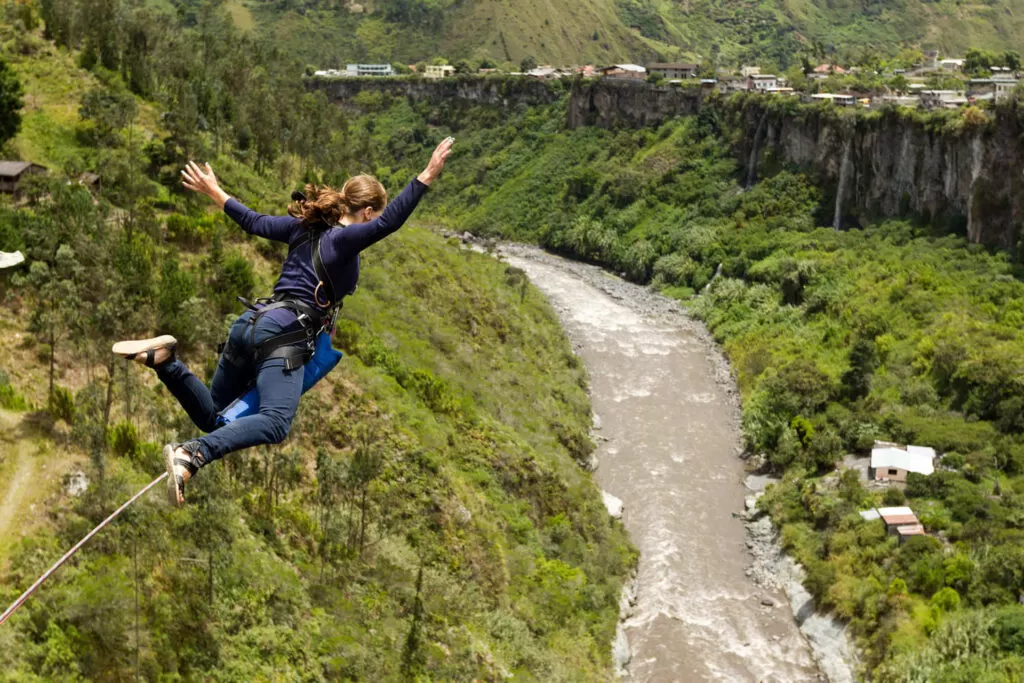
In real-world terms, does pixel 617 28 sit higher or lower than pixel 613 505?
higher

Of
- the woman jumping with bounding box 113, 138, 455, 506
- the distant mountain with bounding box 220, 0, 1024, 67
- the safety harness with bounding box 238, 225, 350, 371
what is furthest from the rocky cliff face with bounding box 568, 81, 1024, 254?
the distant mountain with bounding box 220, 0, 1024, 67

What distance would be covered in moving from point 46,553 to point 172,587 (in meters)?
2.09

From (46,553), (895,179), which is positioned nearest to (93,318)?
(46,553)

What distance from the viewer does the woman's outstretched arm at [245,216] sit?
288 inches

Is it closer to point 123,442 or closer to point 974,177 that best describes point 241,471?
point 123,442

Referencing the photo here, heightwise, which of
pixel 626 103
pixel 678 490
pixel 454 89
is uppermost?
pixel 626 103

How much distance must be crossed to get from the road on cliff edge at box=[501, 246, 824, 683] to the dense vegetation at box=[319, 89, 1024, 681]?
162cm

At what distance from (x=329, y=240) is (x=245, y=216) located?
802mm

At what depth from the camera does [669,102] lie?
84562mm

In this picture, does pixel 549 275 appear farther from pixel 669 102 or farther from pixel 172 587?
pixel 172 587

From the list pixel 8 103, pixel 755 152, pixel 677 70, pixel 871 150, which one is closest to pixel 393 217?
pixel 8 103

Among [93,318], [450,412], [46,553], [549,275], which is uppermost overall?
[93,318]

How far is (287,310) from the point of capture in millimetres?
7039

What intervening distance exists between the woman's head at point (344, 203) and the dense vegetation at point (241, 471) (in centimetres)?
890
